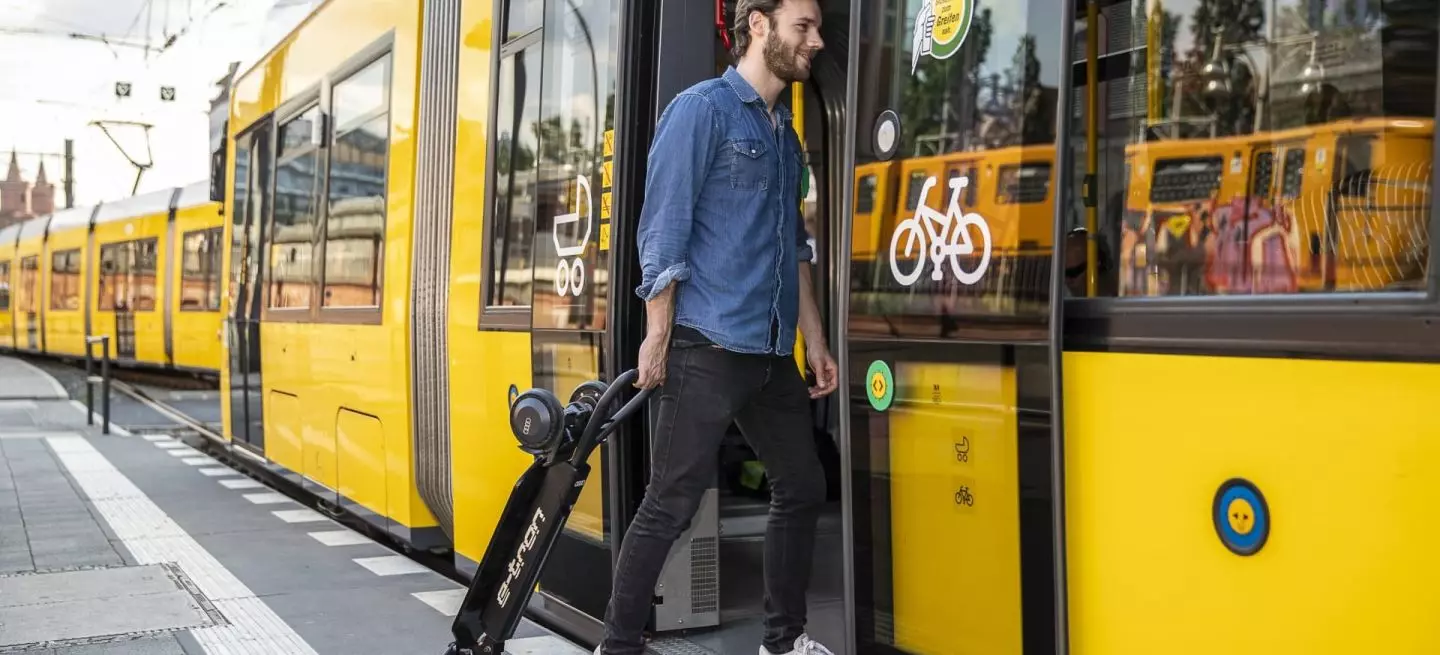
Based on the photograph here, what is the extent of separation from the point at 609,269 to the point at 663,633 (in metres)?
1.12

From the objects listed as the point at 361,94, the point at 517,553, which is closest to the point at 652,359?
the point at 517,553

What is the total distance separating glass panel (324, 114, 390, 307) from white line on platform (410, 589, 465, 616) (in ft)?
4.73

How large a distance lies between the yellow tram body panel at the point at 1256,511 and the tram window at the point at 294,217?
18.7ft

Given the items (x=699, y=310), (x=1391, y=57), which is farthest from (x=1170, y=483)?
(x=699, y=310)

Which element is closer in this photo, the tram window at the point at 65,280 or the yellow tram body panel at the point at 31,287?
the tram window at the point at 65,280

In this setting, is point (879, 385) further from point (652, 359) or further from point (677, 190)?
point (677, 190)

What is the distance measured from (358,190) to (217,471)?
442 cm

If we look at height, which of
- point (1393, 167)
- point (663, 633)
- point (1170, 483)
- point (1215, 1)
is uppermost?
point (1215, 1)

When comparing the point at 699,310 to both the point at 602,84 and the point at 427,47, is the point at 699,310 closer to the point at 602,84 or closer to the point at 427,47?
the point at 602,84

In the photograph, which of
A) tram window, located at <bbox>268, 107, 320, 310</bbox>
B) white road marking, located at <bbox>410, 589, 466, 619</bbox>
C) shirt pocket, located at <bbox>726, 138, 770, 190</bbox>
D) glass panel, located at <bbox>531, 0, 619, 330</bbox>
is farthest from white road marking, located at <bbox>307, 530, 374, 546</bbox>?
shirt pocket, located at <bbox>726, 138, 770, 190</bbox>

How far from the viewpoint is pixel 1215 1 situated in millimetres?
2256

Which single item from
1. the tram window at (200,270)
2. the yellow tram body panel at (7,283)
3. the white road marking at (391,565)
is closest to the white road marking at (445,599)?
the white road marking at (391,565)

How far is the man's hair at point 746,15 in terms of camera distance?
3215 mm

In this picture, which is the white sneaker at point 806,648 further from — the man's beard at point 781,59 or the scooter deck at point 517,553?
the man's beard at point 781,59
